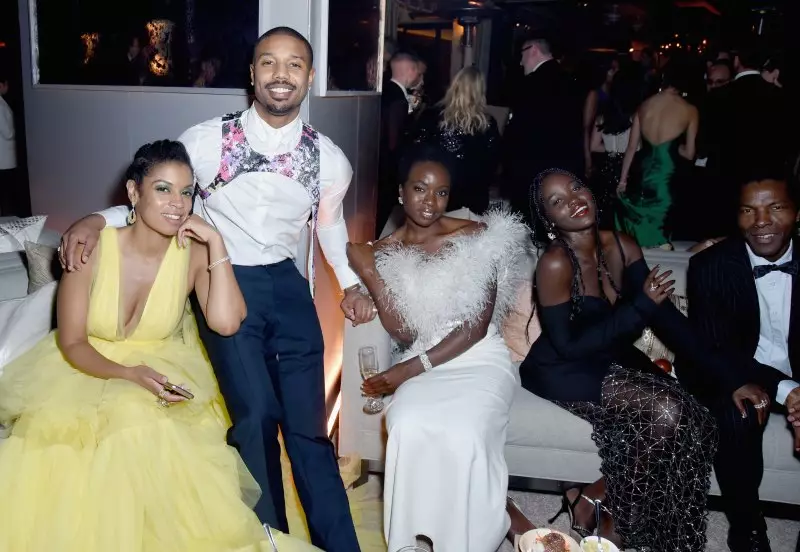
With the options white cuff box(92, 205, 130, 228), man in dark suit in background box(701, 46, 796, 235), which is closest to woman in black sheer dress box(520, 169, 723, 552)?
white cuff box(92, 205, 130, 228)

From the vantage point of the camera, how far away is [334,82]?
3.17m

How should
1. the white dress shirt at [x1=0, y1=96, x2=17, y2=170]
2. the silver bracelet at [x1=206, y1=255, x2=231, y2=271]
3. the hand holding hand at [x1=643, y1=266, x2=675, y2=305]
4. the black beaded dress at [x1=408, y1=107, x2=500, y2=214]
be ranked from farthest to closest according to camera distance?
1. the white dress shirt at [x1=0, y1=96, x2=17, y2=170]
2. the black beaded dress at [x1=408, y1=107, x2=500, y2=214]
3. the hand holding hand at [x1=643, y1=266, x2=675, y2=305]
4. the silver bracelet at [x1=206, y1=255, x2=231, y2=271]

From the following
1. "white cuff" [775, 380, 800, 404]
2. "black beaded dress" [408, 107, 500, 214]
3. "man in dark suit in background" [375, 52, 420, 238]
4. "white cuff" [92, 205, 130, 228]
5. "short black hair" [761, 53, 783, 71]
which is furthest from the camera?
"short black hair" [761, 53, 783, 71]

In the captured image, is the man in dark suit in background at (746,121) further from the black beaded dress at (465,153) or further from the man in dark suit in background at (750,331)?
the man in dark suit in background at (750,331)

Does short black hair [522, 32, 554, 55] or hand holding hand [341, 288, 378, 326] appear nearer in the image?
hand holding hand [341, 288, 378, 326]

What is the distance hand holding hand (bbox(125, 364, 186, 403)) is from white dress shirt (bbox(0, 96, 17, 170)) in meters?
4.60

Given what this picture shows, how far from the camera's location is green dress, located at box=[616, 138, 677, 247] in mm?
4906

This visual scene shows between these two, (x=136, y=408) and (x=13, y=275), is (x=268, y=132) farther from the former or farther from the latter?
(x=13, y=275)

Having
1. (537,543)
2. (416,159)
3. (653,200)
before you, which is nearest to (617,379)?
(537,543)

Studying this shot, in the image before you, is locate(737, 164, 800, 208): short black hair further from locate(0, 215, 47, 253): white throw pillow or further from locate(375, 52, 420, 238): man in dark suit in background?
locate(0, 215, 47, 253): white throw pillow

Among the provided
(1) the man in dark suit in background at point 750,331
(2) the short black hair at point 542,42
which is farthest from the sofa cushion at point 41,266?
(2) the short black hair at point 542,42

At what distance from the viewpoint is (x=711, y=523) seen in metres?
2.76

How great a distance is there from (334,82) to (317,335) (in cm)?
131

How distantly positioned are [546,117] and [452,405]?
8.89 ft
